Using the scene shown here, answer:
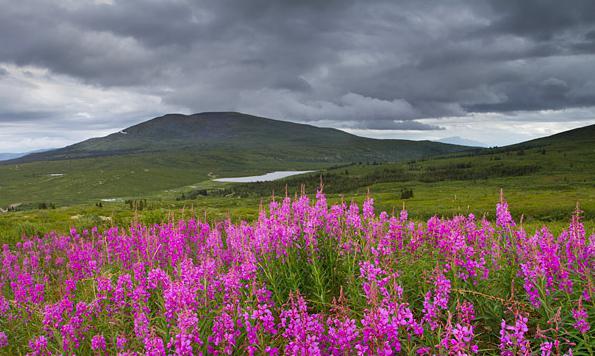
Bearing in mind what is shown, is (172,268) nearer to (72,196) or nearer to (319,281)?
(319,281)

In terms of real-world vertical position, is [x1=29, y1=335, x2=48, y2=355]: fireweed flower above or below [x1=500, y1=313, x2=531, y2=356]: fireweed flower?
below

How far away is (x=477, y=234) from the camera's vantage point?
7.66 meters

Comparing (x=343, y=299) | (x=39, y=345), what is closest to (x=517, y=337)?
(x=343, y=299)

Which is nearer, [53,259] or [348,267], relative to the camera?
[348,267]

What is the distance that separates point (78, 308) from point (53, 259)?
9706 millimetres

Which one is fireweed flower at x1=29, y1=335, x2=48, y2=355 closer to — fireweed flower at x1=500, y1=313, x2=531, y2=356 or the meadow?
the meadow

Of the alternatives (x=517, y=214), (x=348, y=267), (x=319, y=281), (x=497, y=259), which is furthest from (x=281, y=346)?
(x=517, y=214)

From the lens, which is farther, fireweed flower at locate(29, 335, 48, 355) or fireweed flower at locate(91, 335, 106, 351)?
fireweed flower at locate(29, 335, 48, 355)

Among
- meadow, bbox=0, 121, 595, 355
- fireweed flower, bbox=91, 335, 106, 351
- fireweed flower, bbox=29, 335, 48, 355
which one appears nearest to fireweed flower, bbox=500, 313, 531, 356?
meadow, bbox=0, 121, 595, 355

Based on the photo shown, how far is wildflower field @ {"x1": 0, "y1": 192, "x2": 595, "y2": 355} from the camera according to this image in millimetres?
4371

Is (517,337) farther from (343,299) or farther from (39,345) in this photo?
(39,345)

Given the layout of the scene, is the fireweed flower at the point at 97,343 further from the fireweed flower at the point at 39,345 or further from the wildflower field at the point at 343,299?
the fireweed flower at the point at 39,345

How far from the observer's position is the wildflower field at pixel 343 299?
4.37 m

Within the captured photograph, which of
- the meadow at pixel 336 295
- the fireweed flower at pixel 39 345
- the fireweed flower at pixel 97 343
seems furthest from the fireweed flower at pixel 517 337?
the fireweed flower at pixel 39 345
